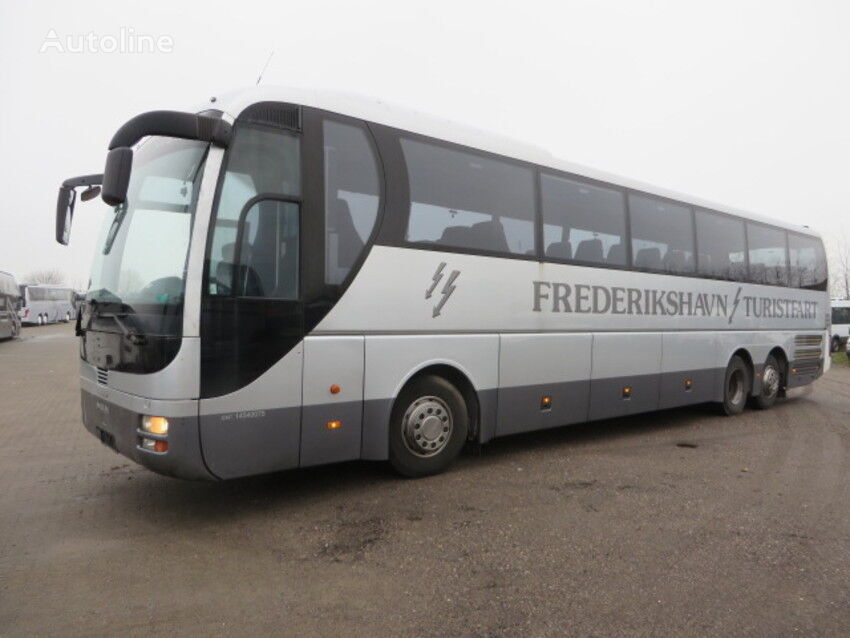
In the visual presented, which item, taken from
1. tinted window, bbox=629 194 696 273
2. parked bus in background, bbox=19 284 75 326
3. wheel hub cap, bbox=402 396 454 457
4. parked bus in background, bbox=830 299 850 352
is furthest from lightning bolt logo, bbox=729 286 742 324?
parked bus in background, bbox=19 284 75 326

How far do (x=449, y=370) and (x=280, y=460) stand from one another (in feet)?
6.47

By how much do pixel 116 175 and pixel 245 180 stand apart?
2.93 feet

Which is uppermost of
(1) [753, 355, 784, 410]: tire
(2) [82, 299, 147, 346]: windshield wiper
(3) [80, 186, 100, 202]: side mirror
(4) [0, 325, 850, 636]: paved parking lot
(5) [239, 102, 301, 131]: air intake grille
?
(5) [239, 102, 301, 131]: air intake grille

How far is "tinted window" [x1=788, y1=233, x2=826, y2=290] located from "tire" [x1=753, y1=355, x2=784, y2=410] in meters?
1.63

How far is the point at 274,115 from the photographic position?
501 centimetres

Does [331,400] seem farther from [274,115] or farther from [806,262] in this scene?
[806,262]

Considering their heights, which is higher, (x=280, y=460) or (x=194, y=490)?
(x=280, y=460)

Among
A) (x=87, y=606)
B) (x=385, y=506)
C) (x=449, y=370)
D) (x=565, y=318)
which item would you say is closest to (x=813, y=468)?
(x=565, y=318)

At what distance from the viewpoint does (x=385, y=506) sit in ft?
17.2

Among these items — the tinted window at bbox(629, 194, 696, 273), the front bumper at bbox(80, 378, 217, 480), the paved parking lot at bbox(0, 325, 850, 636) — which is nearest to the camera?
the paved parking lot at bbox(0, 325, 850, 636)

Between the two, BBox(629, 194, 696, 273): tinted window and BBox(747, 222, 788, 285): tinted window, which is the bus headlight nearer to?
BBox(629, 194, 696, 273): tinted window

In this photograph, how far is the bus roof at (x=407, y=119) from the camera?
499 cm

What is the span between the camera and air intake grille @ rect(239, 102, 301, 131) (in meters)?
4.89

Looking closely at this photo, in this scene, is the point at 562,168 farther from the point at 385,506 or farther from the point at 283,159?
the point at 385,506
